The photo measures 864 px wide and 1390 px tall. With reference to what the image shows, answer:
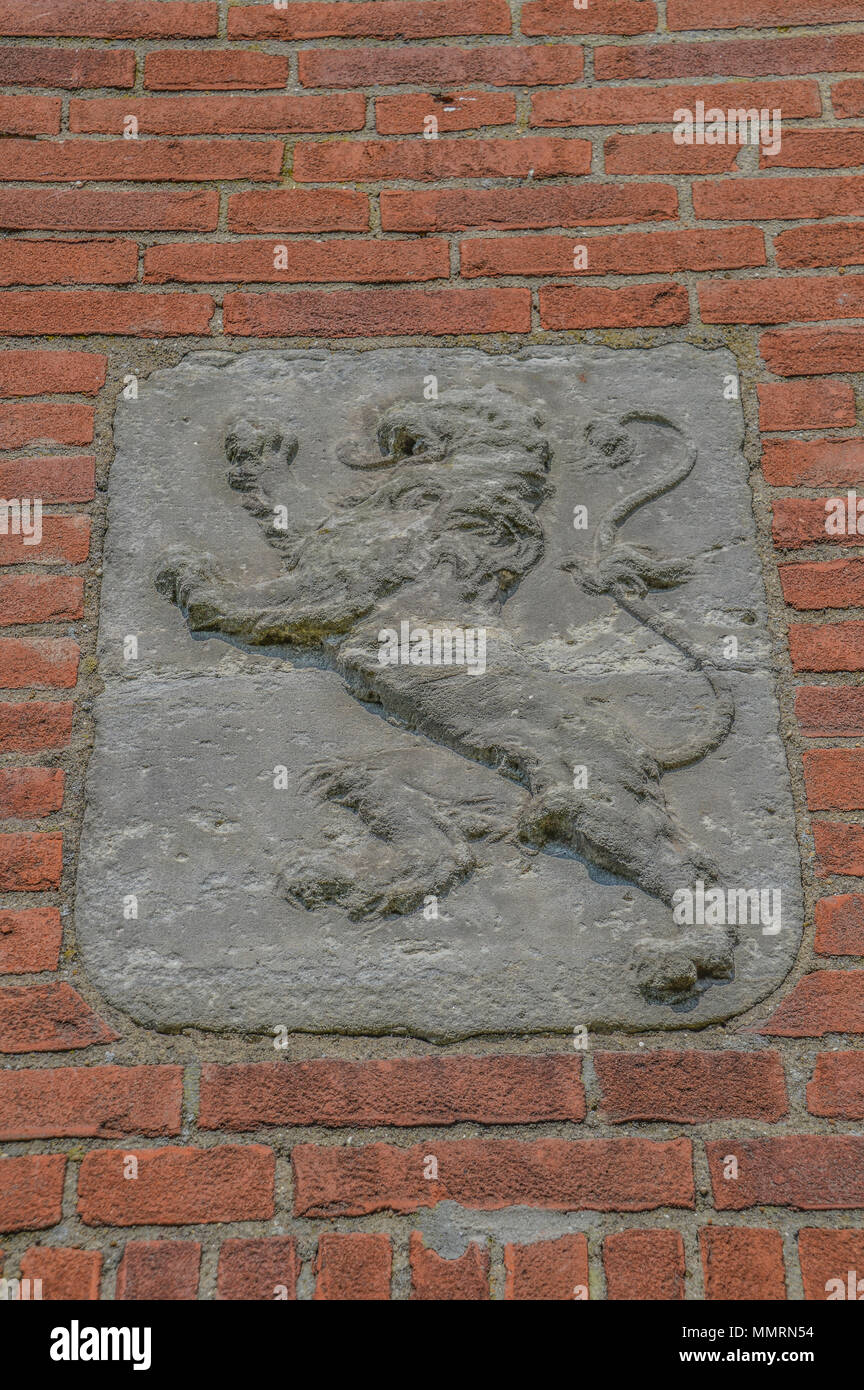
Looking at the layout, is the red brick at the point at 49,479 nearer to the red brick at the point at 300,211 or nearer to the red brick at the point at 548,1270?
the red brick at the point at 300,211

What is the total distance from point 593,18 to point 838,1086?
2056 millimetres

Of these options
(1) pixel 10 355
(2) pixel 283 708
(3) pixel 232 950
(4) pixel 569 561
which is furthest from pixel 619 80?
(3) pixel 232 950

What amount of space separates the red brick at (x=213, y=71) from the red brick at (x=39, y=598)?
1.06 metres

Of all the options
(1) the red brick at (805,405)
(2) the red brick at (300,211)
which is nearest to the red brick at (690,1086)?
(1) the red brick at (805,405)

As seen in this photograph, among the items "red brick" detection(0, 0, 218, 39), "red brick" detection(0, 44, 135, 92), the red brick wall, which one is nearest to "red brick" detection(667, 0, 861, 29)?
the red brick wall

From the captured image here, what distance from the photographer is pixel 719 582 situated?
→ 201 cm

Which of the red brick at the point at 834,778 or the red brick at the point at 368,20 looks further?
the red brick at the point at 368,20

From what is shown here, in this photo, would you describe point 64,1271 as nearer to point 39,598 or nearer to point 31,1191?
point 31,1191

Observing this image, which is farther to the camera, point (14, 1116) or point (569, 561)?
point (569, 561)

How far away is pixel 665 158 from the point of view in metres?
2.31

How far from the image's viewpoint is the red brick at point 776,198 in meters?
2.27

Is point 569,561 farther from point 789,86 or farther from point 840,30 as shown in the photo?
point 840,30

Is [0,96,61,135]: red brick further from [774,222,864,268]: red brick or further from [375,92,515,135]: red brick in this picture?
[774,222,864,268]: red brick

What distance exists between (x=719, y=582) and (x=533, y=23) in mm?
1255
